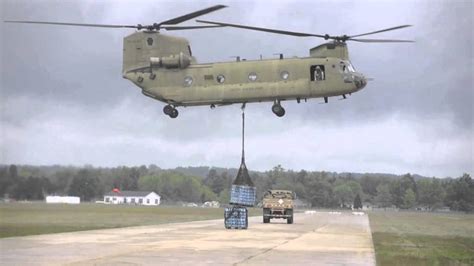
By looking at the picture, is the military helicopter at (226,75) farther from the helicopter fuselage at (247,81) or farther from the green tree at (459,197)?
Result: the green tree at (459,197)

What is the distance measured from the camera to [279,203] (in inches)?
2125

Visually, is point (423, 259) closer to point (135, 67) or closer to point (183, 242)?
point (183, 242)

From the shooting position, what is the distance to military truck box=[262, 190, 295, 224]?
53844 mm

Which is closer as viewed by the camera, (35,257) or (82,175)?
(35,257)

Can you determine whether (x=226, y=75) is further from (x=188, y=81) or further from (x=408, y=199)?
(x=408, y=199)

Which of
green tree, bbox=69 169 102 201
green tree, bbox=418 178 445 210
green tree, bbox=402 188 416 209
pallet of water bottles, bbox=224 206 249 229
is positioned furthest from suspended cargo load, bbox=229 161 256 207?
green tree, bbox=402 188 416 209

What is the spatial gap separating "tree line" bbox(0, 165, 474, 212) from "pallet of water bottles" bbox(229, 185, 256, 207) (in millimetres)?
6189

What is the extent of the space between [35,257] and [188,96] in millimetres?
7947

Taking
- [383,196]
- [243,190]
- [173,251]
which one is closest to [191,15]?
[173,251]

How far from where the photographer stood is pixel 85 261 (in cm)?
1998

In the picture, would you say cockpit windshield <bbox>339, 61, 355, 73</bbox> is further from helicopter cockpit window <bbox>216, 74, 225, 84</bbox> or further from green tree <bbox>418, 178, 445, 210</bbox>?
green tree <bbox>418, 178, 445, 210</bbox>

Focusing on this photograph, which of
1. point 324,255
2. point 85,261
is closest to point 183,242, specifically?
point 324,255

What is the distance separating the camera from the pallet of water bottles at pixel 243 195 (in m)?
36.1

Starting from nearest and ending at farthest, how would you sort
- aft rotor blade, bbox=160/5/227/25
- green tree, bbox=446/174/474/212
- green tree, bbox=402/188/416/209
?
aft rotor blade, bbox=160/5/227/25 < green tree, bbox=446/174/474/212 < green tree, bbox=402/188/416/209
